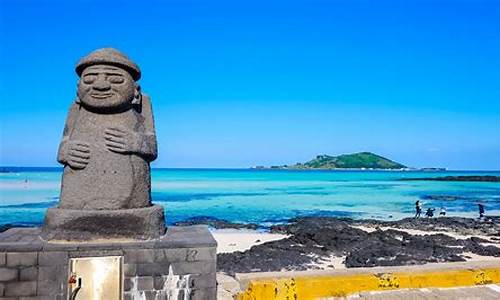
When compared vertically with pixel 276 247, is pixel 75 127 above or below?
above

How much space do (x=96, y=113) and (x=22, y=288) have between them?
6.46ft

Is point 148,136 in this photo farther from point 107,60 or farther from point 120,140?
point 107,60

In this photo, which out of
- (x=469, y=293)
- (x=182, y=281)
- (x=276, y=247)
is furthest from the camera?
(x=276, y=247)

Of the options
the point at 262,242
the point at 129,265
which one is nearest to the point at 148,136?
the point at 129,265

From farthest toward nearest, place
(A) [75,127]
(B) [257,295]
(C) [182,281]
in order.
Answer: (A) [75,127]
(C) [182,281]
(B) [257,295]

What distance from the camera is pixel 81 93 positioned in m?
4.94

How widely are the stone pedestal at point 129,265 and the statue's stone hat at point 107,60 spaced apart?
1938 mm

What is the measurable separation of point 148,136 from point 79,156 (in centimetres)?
78

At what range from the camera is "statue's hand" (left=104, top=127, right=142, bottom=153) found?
4.88 meters

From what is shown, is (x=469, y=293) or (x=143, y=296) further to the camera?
(x=143, y=296)

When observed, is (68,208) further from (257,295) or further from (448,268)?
(448,268)

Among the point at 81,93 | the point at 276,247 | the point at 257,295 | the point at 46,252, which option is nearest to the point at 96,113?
the point at 81,93

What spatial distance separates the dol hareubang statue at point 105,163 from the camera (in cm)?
470

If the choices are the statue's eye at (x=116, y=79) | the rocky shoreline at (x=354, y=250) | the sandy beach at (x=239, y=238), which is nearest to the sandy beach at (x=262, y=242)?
the sandy beach at (x=239, y=238)
